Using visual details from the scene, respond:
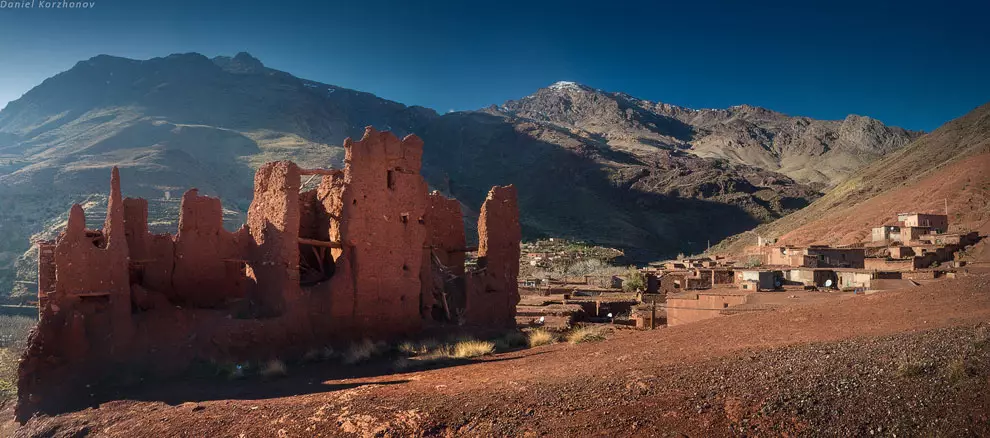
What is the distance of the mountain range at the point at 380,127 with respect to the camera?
201ft

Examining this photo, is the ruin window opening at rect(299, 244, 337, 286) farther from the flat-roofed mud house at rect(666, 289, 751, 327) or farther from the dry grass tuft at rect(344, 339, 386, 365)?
the flat-roofed mud house at rect(666, 289, 751, 327)

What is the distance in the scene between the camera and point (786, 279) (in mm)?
20719

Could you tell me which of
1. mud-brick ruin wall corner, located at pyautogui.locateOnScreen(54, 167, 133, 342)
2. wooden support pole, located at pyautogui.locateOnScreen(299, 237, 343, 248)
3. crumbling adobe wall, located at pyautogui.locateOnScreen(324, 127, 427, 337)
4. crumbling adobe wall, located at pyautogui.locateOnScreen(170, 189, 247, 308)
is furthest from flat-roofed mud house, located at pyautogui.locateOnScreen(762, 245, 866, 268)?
mud-brick ruin wall corner, located at pyautogui.locateOnScreen(54, 167, 133, 342)

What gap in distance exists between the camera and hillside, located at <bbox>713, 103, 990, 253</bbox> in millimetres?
39594

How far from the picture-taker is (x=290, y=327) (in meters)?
14.1

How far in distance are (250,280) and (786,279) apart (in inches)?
608

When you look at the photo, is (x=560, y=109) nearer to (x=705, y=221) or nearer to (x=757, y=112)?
(x=757, y=112)

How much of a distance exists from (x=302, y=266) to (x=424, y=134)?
107877 mm

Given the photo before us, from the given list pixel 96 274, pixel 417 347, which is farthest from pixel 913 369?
pixel 96 274

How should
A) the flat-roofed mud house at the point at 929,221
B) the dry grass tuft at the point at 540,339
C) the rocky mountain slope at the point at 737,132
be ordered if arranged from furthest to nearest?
the rocky mountain slope at the point at 737,132 → the flat-roofed mud house at the point at 929,221 → the dry grass tuft at the point at 540,339

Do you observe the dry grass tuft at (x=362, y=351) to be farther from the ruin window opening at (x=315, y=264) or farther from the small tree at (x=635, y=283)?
the small tree at (x=635, y=283)

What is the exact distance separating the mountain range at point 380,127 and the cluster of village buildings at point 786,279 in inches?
1196

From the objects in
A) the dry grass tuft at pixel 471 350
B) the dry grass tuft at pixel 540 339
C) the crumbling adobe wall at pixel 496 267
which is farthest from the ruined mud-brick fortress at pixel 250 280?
the dry grass tuft at pixel 540 339

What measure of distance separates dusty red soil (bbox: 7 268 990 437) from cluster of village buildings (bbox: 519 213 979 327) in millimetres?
2872
